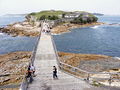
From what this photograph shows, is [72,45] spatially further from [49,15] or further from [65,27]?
[49,15]

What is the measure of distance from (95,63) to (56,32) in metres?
51.6

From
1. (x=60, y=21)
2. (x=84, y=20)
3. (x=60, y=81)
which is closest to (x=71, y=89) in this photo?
(x=60, y=81)

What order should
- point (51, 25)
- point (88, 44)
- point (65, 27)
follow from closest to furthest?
point (88, 44) < point (51, 25) < point (65, 27)

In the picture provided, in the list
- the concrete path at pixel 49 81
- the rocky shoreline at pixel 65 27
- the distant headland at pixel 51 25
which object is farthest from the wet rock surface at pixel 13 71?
the rocky shoreline at pixel 65 27

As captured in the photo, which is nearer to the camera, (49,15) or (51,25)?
(51,25)

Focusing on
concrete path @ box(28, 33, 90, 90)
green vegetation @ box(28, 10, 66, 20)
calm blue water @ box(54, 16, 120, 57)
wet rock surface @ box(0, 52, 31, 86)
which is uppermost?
green vegetation @ box(28, 10, 66, 20)

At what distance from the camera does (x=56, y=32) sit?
294 ft

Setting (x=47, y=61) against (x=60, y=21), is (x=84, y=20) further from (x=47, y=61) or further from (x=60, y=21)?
(x=47, y=61)

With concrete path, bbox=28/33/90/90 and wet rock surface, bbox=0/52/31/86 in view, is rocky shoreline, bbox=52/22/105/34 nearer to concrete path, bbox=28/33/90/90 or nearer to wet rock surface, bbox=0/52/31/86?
wet rock surface, bbox=0/52/31/86

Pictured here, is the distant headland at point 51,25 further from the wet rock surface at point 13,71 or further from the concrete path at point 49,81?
the concrete path at point 49,81

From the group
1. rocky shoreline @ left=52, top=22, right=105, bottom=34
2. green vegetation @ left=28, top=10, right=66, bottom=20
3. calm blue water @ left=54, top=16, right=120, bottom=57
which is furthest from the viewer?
green vegetation @ left=28, top=10, right=66, bottom=20

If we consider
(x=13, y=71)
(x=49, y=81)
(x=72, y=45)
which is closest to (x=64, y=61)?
(x=13, y=71)

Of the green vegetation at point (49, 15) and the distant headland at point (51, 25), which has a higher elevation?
the green vegetation at point (49, 15)

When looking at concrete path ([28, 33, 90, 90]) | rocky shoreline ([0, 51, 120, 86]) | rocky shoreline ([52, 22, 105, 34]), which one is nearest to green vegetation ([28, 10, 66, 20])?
rocky shoreline ([52, 22, 105, 34])
